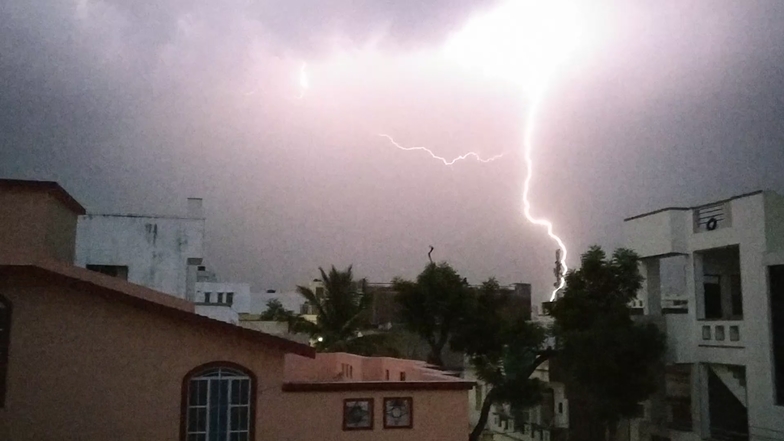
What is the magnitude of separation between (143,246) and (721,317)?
17.3m

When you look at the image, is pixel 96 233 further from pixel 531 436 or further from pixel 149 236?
pixel 531 436

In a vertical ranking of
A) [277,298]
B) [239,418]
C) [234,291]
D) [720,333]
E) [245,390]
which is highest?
[234,291]

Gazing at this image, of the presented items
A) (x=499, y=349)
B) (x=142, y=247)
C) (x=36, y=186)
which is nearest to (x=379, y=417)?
(x=36, y=186)

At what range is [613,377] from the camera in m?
19.8

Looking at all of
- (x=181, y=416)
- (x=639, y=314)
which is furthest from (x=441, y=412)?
(x=639, y=314)

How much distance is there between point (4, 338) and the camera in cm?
1320

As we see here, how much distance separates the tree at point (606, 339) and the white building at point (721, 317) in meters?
0.66

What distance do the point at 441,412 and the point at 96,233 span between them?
14436 millimetres

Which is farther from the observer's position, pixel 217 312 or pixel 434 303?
pixel 217 312

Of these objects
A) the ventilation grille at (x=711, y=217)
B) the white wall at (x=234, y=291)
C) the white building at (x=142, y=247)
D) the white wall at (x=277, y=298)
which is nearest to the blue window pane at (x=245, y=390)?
the white building at (x=142, y=247)

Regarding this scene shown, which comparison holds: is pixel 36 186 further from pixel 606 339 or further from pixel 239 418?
pixel 606 339

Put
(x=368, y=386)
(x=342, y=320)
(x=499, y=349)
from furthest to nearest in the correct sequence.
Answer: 1. (x=342, y=320)
2. (x=499, y=349)
3. (x=368, y=386)

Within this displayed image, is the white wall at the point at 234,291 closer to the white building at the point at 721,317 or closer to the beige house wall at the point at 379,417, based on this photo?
the white building at the point at 721,317

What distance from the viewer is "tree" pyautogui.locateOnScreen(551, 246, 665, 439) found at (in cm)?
1983
